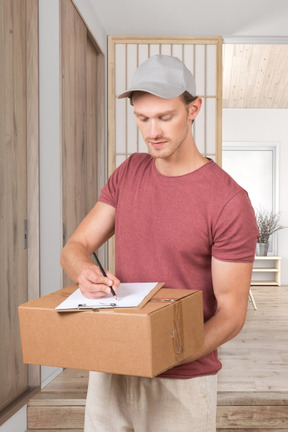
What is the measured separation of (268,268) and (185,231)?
553 cm

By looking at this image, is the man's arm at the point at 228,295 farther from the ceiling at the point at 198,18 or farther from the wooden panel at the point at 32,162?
the ceiling at the point at 198,18

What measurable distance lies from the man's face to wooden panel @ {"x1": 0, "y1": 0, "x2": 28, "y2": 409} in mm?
1061

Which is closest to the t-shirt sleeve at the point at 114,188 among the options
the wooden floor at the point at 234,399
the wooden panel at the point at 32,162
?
the wooden panel at the point at 32,162

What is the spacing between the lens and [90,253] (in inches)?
40.2

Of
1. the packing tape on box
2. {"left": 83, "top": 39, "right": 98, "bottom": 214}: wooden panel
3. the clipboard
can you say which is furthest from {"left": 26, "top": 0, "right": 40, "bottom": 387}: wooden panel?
the packing tape on box

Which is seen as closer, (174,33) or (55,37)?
(55,37)

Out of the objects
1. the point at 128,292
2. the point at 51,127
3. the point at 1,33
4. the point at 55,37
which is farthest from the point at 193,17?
the point at 128,292

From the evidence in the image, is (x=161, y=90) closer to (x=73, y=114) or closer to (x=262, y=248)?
(x=73, y=114)

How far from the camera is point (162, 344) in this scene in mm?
706

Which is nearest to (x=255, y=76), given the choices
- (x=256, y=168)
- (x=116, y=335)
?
(x=256, y=168)

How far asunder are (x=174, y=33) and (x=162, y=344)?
3243 millimetres

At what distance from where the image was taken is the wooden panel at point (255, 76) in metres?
4.51

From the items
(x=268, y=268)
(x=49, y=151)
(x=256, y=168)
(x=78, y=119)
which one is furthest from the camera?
(x=256, y=168)

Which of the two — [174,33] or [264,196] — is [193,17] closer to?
[174,33]
